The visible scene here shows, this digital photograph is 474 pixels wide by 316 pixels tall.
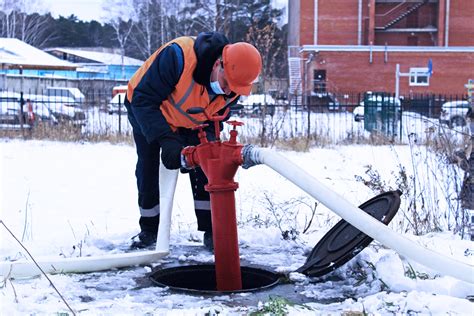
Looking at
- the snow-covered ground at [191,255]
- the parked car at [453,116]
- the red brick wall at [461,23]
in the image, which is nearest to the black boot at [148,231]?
the snow-covered ground at [191,255]

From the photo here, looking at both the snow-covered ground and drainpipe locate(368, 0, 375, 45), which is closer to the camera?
the snow-covered ground

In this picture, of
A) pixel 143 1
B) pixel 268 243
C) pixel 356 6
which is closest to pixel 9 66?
pixel 143 1

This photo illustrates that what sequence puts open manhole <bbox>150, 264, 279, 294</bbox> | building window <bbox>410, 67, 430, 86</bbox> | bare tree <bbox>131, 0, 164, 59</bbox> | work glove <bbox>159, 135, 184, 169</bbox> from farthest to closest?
bare tree <bbox>131, 0, 164, 59</bbox> → building window <bbox>410, 67, 430, 86</bbox> → open manhole <bbox>150, 264, 279, 294</bbox> → work glove <bbox>159, 135, 184, 169</bbox>

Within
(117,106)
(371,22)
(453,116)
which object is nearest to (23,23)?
(371,22)

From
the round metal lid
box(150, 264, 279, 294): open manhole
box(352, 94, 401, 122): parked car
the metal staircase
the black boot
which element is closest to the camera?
the round metal lid

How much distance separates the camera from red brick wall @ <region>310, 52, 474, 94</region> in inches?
1670

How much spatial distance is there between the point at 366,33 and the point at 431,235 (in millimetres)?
41008

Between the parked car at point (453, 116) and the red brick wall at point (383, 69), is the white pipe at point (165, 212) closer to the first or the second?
the parked car at point (453, 116)

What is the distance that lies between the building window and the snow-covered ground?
34950 mm

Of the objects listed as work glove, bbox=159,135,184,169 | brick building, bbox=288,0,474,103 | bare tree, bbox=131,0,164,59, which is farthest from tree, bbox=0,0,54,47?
work glove, bbox=159,135,184,169

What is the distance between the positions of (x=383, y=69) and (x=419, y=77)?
7.93ft

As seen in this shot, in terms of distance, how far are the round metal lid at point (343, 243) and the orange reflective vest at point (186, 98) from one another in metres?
1.00

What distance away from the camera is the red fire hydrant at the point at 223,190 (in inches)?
142

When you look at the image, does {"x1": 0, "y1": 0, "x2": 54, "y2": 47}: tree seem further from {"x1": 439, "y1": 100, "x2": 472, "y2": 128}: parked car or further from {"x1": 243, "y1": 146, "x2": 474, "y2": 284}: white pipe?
{"x1": 243, "y1": 146, "x2": 474, "y2": 284}: white pipe
